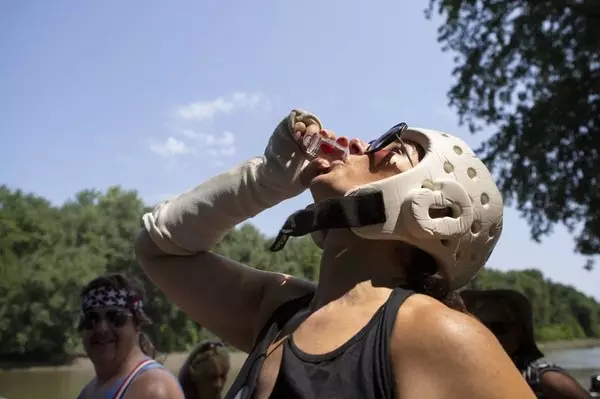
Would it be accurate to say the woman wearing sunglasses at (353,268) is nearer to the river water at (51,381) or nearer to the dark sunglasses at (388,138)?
the dark sunglasses at (388,138)

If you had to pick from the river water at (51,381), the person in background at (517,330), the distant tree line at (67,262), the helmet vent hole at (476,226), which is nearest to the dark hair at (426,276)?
the helmet vent hole at (476,226)

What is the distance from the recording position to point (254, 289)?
218cm

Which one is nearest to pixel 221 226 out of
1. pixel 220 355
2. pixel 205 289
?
pixel 205 289

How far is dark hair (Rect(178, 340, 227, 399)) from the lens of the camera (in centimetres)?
455

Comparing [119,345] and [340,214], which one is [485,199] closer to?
[340,214]

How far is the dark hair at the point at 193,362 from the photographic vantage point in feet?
14.9

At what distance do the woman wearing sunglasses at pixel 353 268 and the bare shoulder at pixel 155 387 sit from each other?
0.89 meters

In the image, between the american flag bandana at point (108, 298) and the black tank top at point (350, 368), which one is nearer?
the black tank top at point (350, 368)

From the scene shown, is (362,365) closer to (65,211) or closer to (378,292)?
(378,292)

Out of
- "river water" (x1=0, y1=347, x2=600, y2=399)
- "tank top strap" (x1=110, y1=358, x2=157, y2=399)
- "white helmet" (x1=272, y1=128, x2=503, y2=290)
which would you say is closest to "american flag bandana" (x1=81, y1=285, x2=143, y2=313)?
"tank top strap" (x1=110, y1=358, x2=157, y2=399)

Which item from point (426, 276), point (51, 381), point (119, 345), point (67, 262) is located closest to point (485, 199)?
point (426, 276)

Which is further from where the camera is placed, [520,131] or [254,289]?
[520,131]

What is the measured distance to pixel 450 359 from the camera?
1414 millimetres

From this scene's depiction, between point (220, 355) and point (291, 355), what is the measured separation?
3.14 meters
